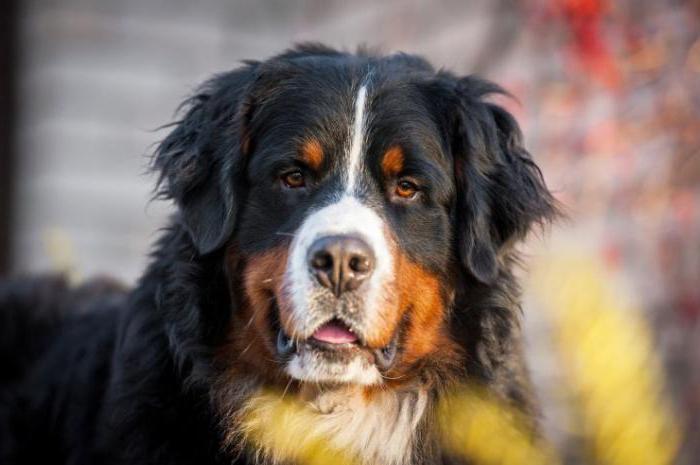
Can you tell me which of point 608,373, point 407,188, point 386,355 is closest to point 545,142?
point 407,188

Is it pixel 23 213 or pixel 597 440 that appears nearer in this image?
pixel 597 440

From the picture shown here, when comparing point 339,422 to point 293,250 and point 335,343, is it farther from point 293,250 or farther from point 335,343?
point 293,250

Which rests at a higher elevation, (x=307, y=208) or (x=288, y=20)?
(x=288, y=20)

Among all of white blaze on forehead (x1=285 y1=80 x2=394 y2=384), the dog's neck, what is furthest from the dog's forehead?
the dog's neck

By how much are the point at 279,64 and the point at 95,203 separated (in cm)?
512

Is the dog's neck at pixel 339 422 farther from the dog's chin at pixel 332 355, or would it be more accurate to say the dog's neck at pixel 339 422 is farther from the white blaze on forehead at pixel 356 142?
the white blaze on forehead at pixel 356 142

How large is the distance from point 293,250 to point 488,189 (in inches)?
28.9

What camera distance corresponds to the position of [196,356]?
296 cm

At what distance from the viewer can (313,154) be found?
2906 millimetres

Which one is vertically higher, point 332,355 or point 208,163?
point 208,163

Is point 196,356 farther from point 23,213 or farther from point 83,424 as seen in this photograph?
point 23,213

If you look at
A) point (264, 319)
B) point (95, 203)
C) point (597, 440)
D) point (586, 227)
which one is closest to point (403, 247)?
point (264, 319)

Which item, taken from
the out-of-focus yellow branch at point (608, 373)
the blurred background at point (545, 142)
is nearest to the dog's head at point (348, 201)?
the blurred background at point (545, 142)

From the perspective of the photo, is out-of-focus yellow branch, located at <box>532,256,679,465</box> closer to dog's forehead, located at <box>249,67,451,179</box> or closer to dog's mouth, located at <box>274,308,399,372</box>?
dog's mouth, located at <box>274,308,399,372</box>
